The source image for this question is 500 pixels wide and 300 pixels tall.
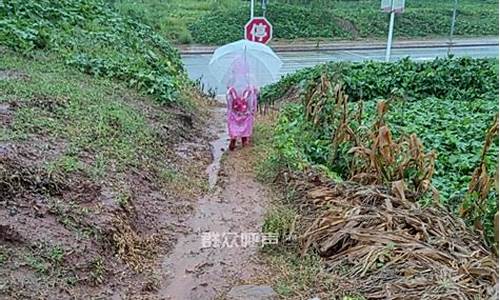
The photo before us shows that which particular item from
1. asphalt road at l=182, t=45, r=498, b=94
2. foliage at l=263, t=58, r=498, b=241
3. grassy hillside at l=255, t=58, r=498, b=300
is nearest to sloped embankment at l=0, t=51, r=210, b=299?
grassy hillside at l=255, t=58, r=498, b=300

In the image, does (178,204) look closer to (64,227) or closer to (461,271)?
(64,227)

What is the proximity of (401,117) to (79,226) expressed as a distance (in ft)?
17.4

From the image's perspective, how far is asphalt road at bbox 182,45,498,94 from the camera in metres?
15.9

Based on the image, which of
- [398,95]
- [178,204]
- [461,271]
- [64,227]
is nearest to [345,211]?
[461,271]

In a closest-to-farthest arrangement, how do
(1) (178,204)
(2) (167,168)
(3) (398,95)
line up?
(1) (178,204) → (2) (167,168) → (3) (398,95)

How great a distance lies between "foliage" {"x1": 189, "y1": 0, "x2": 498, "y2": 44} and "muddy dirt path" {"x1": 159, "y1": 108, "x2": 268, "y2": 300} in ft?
48.8

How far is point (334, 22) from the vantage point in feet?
74.0

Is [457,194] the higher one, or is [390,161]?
[390,161]

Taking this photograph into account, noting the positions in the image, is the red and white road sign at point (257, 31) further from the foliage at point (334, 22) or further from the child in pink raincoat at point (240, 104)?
the foliage at point (334, 22)

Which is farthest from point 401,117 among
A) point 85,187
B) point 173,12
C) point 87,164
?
point 173,12

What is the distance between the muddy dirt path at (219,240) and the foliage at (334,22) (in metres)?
14.9

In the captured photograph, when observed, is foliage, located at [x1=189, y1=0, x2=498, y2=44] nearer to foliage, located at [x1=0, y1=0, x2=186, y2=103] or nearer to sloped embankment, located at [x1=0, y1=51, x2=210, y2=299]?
foliage, located at [x1=0, y1=0, x2=186, y2=103]

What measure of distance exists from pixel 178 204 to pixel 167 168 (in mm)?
760

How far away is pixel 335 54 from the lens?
18750 millimetres
